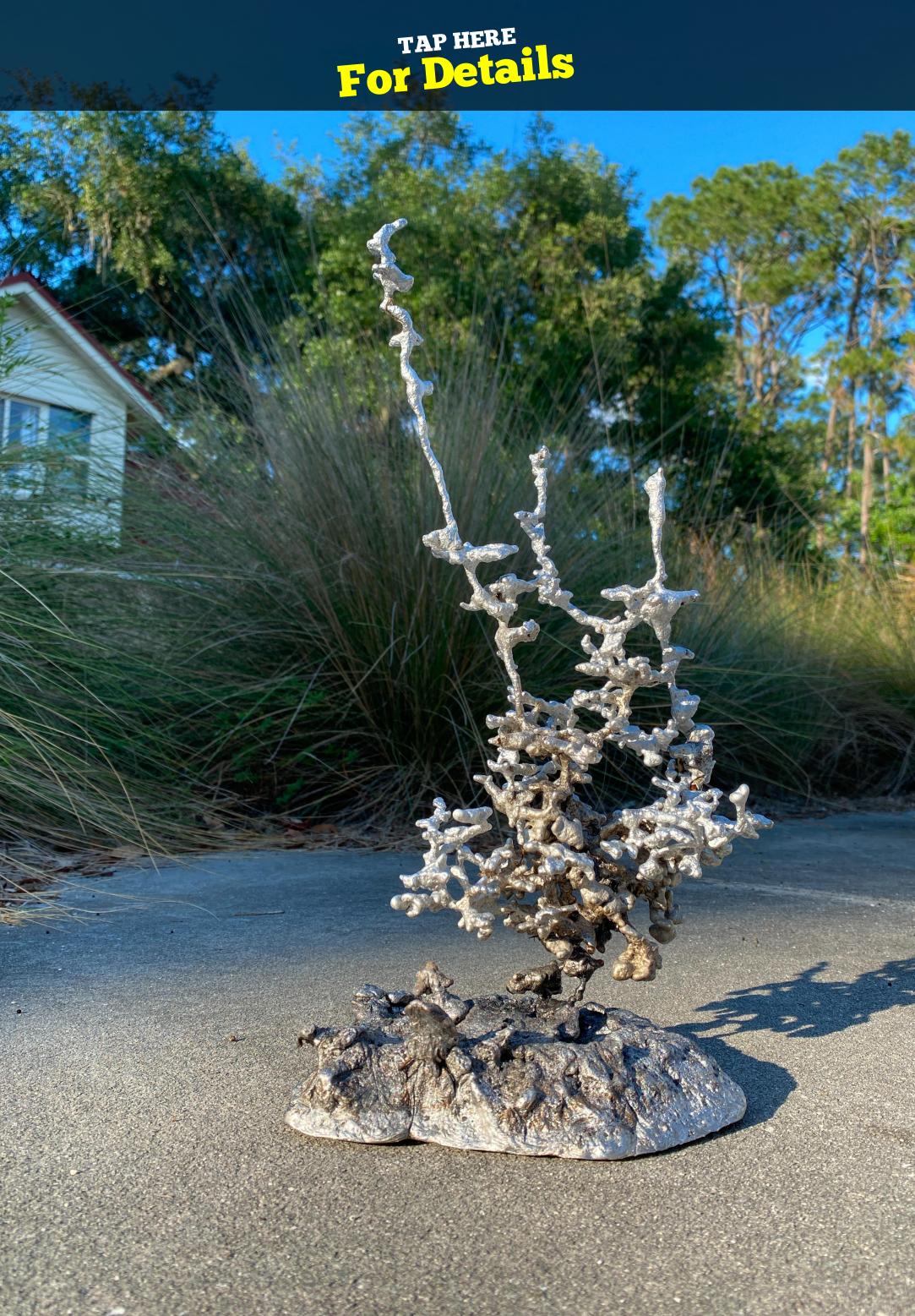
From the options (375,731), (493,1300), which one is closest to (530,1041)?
Answer: (493,1300)

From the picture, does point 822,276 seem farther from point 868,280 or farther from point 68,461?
point 68,461

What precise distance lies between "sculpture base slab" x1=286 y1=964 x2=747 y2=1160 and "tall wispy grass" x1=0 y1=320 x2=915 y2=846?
1839 mm

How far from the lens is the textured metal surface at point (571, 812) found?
185cm

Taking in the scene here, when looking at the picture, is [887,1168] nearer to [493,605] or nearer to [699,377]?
[493,605]

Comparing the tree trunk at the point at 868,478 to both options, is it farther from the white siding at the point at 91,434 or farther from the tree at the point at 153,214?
the white siding at the point at 91,434

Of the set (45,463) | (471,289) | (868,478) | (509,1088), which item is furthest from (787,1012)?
(868,478)

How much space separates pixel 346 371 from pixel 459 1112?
4.05 m

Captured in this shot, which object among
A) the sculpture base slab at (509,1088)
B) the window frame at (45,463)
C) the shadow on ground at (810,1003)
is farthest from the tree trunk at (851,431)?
the sculpture base slab at (509,1088)

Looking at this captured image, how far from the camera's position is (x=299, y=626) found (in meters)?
4.55

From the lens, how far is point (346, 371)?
523cm

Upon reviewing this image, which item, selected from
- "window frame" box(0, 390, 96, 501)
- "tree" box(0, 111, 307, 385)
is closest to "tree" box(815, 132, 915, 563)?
"tree" box(0, 111, 307, 385)

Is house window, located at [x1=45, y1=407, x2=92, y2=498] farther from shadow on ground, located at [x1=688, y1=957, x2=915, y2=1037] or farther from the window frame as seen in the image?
shadow on ground, located at [x1=688, y1=957, x2=915, y2=1037]

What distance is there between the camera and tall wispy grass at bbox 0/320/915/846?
3729mm

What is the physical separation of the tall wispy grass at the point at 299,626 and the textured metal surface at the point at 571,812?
5.94ft
